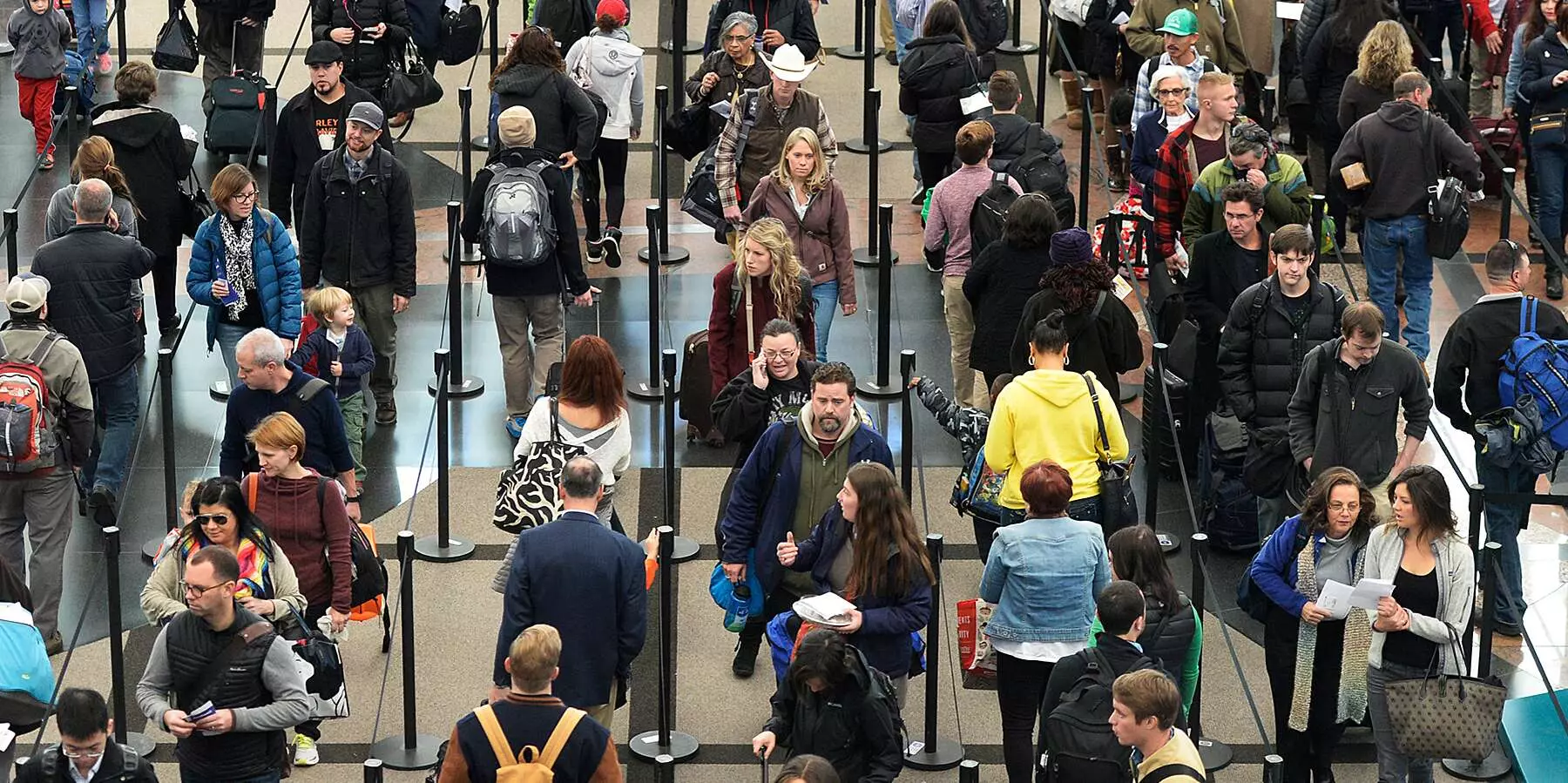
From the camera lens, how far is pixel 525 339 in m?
12.9

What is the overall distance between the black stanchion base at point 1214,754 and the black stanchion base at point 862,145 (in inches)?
275

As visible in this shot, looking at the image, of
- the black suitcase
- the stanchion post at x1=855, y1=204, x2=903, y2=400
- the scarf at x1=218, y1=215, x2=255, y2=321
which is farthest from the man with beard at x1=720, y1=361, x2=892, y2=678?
the black suitcase

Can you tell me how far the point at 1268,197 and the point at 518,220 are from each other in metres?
3.79

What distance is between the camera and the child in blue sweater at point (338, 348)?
39.3 feet

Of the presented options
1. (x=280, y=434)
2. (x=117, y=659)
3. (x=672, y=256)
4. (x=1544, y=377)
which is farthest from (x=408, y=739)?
(x=672, y=256)

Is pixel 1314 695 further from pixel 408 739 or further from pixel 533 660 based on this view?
pixel 408 739

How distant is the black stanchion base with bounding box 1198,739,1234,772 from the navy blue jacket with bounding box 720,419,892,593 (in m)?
1.90

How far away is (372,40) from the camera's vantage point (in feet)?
50.2

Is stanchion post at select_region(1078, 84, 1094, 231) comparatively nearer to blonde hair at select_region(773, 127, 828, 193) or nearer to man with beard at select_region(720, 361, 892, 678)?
blonde hair at select_region(773, 127, 828, 193)

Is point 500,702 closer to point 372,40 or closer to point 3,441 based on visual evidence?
point 3,441

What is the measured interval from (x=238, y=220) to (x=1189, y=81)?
17.8ft

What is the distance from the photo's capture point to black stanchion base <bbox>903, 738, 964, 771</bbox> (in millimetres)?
10112

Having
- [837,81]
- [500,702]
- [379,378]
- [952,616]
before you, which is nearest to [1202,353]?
[952,616]

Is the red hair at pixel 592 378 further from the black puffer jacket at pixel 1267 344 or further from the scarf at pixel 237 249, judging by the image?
the black puffer jacket at pixel 1267 344
